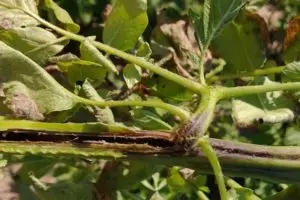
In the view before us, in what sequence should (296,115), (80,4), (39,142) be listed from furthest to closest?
(80,4), (296,115), (39,142)

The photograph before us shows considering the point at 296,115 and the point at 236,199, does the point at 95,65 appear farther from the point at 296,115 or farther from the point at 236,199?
the point at 296,115

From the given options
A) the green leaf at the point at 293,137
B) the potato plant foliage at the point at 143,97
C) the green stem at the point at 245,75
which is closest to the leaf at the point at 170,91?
the potato plant foliage at the point at 143,97

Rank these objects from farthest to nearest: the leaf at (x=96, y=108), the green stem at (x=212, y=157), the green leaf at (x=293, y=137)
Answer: the green leaf at (x=293, y=137) → the leaf at (x=96, y=108) → the green stem at (x=212, y=157)

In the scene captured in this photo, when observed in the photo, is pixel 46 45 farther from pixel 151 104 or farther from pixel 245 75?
pixel 245 75

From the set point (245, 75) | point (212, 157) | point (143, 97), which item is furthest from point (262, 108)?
point (212, 157)

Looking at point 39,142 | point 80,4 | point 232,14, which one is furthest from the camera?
point 80,4

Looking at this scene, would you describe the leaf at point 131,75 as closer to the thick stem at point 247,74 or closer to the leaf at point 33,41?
the leaf at point 33,41

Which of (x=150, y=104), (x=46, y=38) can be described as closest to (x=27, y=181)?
(x=46, y=38)
